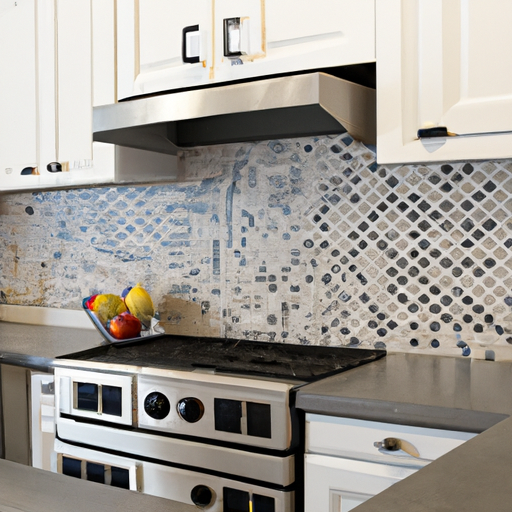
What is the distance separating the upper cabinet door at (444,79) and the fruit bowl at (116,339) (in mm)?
1122

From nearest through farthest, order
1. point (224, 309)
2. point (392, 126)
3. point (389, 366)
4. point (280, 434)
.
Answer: point (280, 434)
point (392, 126)
point (389, 366)
point (224, 309)

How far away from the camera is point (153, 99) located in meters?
1.90

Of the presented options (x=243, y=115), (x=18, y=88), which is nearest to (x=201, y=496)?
(x=243, y=115)

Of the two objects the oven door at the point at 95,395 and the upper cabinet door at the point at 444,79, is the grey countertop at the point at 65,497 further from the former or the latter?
the upper cabinet door at the point at 444,79

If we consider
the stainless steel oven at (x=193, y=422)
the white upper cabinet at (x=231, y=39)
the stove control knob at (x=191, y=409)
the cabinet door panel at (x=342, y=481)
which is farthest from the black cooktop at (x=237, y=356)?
the white upper cabinet at (x=231, y=39)

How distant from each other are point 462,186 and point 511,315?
1.29ft

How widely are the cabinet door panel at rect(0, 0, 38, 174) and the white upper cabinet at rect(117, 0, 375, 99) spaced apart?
0.49 m

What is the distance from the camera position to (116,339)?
226 centimetres

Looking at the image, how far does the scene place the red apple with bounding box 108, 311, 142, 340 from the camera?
2266 millimetres

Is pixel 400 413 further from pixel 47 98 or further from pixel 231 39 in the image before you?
pixel 47 98

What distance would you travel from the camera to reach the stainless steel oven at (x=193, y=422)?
5.08ft

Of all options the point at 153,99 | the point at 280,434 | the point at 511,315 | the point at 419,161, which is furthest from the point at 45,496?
the point at 511,315

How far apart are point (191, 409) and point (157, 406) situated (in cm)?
11

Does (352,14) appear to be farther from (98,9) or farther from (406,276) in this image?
(98,9)
